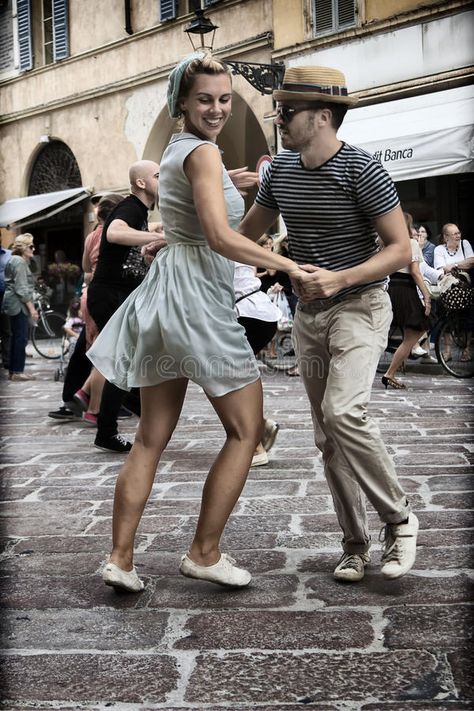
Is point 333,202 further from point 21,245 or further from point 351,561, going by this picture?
point 21,245

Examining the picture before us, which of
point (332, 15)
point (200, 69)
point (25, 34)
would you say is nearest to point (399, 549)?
point (200, 69)

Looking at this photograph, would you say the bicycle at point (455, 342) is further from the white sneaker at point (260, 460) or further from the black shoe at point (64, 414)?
the white sneaker at point (260, 460)

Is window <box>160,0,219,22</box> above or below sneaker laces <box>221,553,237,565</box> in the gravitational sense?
above

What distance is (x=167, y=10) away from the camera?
19.9 m

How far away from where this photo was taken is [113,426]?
6.90 metres

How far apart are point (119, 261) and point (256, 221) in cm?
321

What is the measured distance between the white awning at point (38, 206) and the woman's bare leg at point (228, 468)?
1941 cm

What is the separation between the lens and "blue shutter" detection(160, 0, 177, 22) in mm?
19766

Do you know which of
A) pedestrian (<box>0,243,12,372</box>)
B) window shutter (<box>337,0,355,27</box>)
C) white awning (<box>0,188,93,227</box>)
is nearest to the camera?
pedestrian (<box>0,243,12,372</box>)

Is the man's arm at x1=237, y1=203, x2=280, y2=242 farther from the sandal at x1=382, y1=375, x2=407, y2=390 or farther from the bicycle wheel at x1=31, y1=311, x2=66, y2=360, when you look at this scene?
the bicycle wheel at x1=31, y1=311, x2=66, y2=360

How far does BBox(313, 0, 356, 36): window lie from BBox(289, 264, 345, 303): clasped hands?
14837 mm

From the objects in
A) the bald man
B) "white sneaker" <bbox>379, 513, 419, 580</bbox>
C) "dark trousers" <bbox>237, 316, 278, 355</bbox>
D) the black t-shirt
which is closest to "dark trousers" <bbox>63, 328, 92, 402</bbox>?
the bald man

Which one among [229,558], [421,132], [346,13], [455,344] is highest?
[346,13]

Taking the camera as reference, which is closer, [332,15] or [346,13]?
[346,13]
